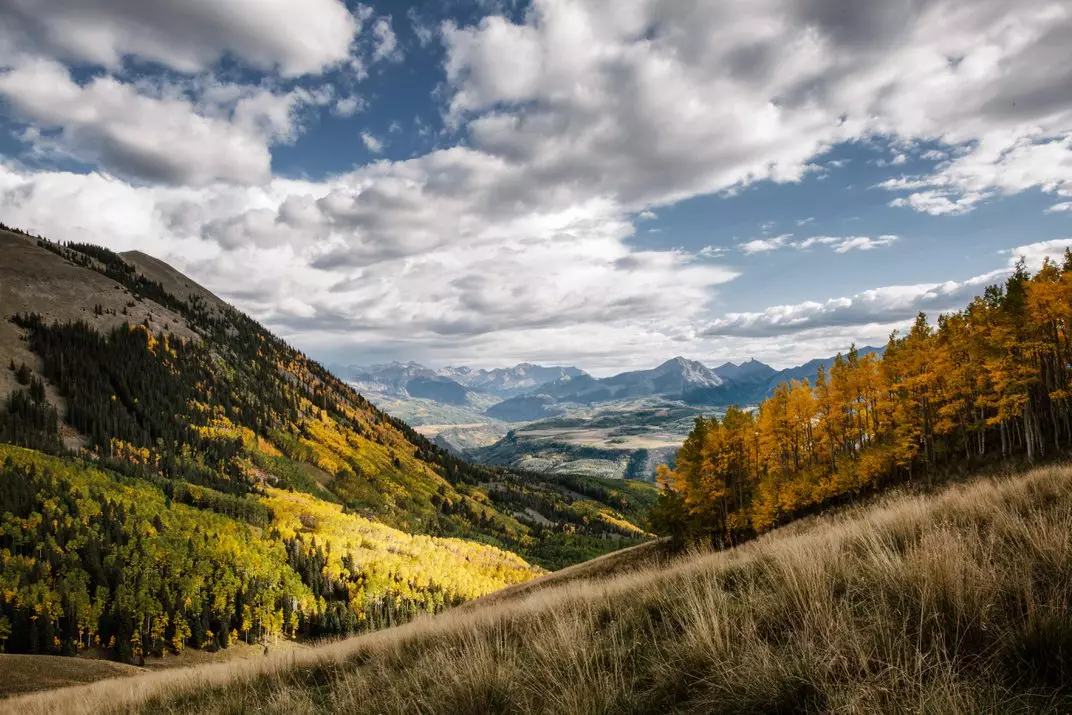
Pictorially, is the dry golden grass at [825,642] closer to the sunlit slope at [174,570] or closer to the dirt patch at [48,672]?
the dirt patch at [48,672]

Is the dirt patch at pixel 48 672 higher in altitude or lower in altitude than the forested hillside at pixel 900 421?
lower

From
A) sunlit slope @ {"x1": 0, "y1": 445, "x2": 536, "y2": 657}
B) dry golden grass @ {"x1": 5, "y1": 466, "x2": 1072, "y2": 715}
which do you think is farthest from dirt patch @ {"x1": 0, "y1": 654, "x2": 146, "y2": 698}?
dry golden grass @ {"x1": 5, "y1": 466, "x2": 1072, "y2": 715}

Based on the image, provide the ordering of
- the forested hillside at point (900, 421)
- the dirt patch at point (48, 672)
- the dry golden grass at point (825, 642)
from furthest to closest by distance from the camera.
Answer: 1. the dirt patch at point (48, 672)
2. the forested hillside at point (900, 421)
3. the dry golden grass at point (825, 642)

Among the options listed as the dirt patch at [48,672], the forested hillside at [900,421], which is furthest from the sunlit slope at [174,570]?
the forested hillside at [900,421]

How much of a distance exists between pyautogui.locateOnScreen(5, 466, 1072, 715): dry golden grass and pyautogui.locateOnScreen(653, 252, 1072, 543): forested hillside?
1836 inches

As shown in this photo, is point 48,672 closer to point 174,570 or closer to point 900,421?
point 174,570

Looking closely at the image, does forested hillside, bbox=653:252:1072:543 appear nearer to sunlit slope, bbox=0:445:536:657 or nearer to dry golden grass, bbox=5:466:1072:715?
dry golden grass, bbox=5:466:1072:715

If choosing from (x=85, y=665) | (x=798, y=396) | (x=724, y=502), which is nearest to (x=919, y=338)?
(x=798, y=396)

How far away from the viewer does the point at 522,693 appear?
4594 millimetres

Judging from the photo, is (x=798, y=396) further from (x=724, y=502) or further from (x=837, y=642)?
(x=837, y=642)

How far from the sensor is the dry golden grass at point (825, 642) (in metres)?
3.24

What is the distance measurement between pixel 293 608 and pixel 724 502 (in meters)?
113

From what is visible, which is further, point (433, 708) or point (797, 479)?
point (797, 479)

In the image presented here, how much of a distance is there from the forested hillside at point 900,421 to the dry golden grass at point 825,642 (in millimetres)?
46635
